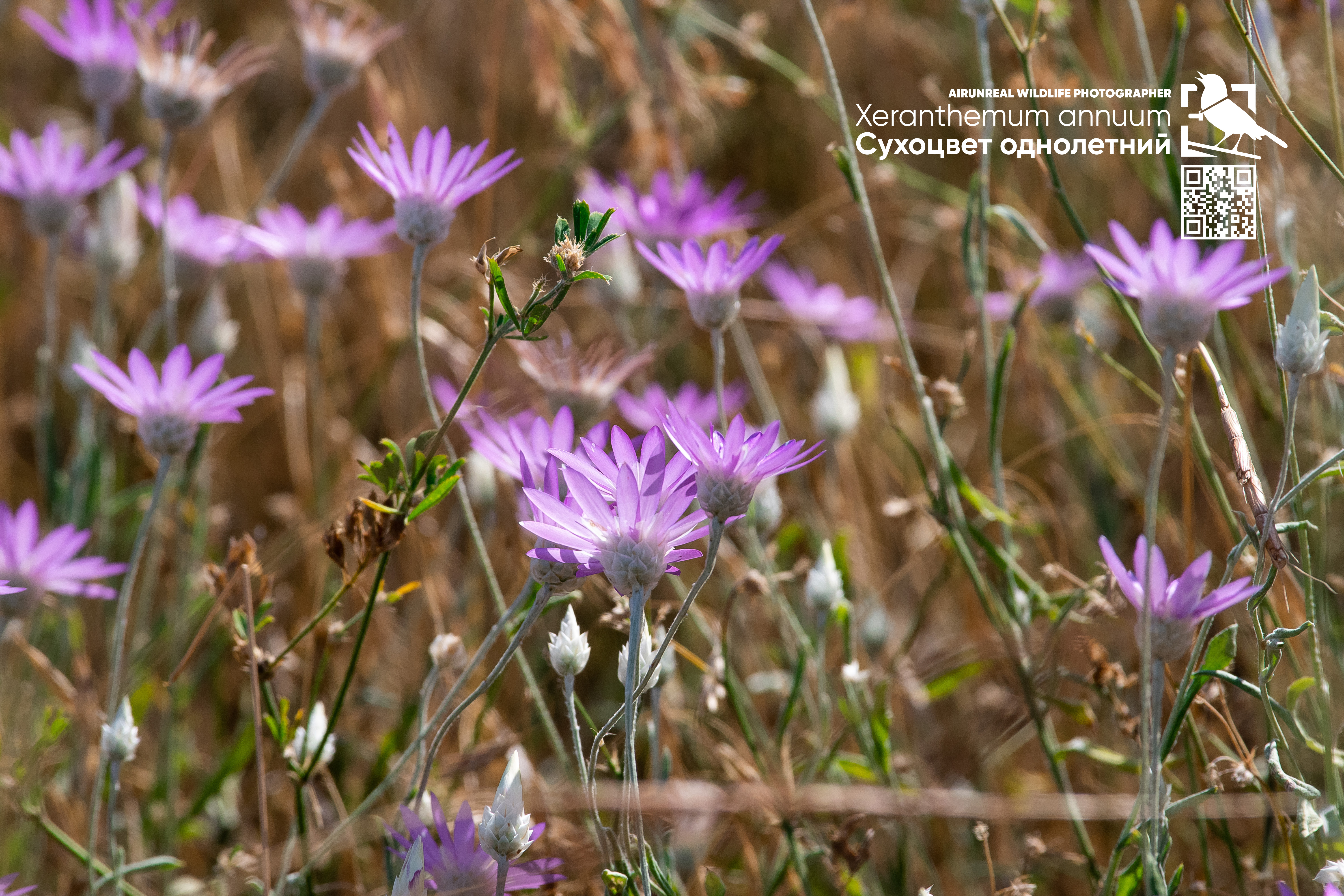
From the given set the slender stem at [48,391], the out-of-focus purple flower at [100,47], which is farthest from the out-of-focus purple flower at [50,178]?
the out-of-focus purple flower at [100,47]

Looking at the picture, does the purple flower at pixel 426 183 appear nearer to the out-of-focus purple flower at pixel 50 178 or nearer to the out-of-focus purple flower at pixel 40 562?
the out-of-focus purple flower at pixel 40 562

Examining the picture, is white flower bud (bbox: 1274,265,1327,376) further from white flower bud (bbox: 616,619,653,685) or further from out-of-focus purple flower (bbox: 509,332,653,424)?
out-of-focus purple flower (bbox: 509,332,653,424)

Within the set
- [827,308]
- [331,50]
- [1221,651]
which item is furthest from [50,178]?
[1221,651]

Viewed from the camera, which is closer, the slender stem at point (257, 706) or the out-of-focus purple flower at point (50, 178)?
the slender stem at point (257, 706)

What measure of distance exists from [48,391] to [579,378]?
33.4 inches

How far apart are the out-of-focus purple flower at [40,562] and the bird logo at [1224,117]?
4.51 feet

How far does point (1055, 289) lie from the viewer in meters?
1.99

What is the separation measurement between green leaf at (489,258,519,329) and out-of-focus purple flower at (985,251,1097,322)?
3.75 feet

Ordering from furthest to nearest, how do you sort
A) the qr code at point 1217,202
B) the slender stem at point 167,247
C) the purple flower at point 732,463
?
1. the slender stem at point 167,247
2. the qr code at point 1217,202
3. the purple flower at point 732,463

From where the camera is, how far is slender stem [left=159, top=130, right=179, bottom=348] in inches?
56.2

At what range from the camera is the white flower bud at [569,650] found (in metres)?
0.88

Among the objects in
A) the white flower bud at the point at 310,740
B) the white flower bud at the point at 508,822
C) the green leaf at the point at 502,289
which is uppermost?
the green leaf at the point at 502,289

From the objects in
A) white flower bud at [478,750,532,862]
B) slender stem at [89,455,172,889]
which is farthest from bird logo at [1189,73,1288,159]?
slender stem at [89,455,172,889]

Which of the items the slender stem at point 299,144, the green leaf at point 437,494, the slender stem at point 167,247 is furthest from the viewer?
the slender stem at point 299,144
